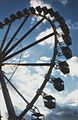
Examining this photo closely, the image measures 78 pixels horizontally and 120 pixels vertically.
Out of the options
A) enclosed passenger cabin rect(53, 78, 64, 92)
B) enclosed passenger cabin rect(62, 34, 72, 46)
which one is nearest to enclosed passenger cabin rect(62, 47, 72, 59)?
enclosed passenger cabin rect(62, 34, 72, 46)

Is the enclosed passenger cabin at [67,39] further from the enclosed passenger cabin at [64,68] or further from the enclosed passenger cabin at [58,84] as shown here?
the enclosed passenger cabin at [58,84]

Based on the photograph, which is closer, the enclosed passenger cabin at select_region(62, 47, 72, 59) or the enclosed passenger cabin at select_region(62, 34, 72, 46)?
the enclosed passenger cabin at select_region(62, 47, 72, 59)

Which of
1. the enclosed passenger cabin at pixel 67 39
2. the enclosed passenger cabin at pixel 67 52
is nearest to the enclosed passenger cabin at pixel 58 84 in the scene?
the enclosed passenger cabin at pixel 67 52

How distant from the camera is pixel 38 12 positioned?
41.5 meters

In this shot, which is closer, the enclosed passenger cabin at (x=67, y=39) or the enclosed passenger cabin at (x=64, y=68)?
the enclosed passenger cabin at (x=64, y=68)

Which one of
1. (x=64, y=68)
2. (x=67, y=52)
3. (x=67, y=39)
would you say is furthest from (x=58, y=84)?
(x=67, y=39)

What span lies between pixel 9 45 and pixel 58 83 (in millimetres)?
6928

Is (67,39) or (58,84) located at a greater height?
(67,39)

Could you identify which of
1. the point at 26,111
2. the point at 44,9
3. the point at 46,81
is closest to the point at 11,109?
the point at 26,111

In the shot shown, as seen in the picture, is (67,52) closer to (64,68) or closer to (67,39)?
(67,39)

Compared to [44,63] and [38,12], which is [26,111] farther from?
[38,12]

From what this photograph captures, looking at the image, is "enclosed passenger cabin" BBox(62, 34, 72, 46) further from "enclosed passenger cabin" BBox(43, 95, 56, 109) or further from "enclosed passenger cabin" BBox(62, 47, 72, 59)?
"enclosed passenger cabin" BBox(43, 95, 56, 109)

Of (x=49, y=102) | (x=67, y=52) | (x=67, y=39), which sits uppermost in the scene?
(x=67, y=39)

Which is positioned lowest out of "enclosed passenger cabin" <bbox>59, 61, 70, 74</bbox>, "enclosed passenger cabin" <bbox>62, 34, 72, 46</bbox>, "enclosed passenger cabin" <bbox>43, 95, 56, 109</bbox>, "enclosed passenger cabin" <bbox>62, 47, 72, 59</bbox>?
"enclosed passenger cabin" <bbox>43, 95, 56, 109</bbox>
